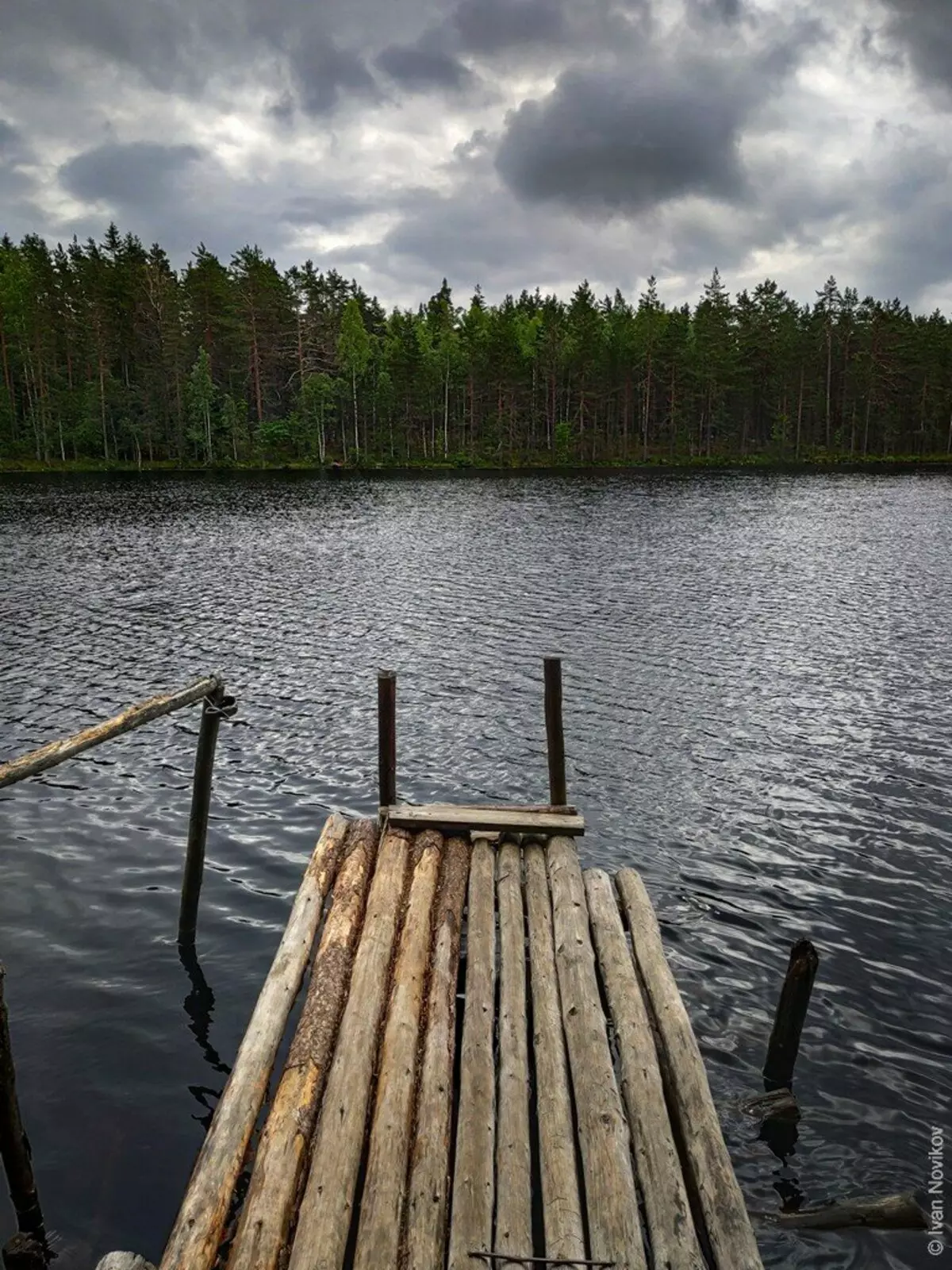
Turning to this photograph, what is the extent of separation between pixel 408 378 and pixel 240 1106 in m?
120

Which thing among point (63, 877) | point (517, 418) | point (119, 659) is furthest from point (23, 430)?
point (63, 877)

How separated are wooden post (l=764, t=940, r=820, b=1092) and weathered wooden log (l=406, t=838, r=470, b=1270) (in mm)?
3266

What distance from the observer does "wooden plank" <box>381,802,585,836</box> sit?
11.2 m

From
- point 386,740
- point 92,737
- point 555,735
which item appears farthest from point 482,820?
point 92,737

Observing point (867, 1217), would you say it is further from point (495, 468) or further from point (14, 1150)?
point (495, 468)

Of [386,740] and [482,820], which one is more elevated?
[386,740]

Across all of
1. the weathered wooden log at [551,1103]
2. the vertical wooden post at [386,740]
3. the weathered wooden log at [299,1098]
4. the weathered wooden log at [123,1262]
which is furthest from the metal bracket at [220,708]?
the weathered wooden log at [123,1262]

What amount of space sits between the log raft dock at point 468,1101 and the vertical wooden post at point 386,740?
5.85 ft

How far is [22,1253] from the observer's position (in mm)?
5508

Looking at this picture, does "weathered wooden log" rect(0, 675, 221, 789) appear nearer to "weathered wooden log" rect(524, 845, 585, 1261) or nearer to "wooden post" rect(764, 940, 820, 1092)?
"weathered wooden log" rect(524, 845, 585, 1261)

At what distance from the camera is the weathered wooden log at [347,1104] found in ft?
17.3

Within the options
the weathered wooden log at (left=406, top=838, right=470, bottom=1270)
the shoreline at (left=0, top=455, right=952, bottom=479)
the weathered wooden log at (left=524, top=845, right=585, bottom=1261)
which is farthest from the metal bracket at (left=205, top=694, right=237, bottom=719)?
the shoreline at (left=0, top=455, right=952, bottom=479)

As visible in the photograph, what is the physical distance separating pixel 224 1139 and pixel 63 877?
8431 millimetres

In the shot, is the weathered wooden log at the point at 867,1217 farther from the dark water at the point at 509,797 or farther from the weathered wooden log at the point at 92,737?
the weathered wooden log at the point at 92,737
